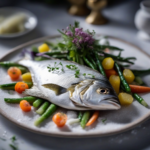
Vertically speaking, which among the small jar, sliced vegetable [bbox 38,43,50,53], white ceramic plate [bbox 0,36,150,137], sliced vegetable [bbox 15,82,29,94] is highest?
the small jar

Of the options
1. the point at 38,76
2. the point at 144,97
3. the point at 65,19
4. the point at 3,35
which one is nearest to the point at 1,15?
the point at 3,35

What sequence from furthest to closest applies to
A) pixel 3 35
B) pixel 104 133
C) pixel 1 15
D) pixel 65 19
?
pixel 65 19 → pixel 1 15 → pixel 3 35 → pixel 104 133

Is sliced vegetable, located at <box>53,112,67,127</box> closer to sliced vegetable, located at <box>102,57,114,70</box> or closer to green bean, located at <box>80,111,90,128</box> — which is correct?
green bean, located at <box>80,111,90,128</box>

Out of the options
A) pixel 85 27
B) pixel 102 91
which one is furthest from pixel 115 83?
pixel 85 27

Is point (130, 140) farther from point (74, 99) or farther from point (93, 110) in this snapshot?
point (74, 99)

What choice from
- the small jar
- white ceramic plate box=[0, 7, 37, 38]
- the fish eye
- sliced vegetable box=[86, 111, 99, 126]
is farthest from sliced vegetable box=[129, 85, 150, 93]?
white ceramic plate box=[0, 7, 37, 38]

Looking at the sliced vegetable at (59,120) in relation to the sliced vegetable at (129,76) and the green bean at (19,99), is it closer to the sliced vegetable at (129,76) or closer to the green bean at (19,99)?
the green bean at (19,99)

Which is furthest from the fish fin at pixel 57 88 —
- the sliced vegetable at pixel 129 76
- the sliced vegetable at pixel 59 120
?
the sliced vegetable at pixel 129 76

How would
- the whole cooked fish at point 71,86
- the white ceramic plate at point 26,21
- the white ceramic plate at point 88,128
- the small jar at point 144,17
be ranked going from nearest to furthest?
the white ceramic plate at point 88,128 → the whole cooked fish at point 71,86 → the small jar at point 144,17 → the white ceramic plate at point 26,21
